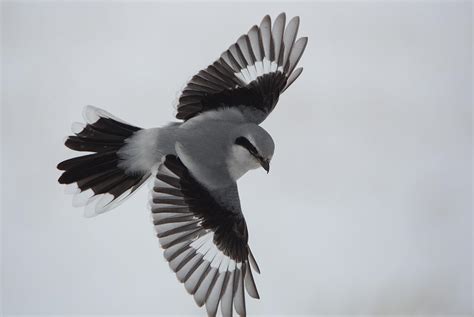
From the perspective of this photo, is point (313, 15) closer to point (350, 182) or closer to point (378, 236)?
point (350, 182)

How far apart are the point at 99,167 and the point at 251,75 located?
52 cm

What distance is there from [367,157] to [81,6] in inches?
50.0

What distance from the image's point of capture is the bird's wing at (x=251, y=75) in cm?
217

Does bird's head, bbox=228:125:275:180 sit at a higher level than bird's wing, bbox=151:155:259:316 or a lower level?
higher

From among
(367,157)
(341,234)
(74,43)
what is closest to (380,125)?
(367,157)

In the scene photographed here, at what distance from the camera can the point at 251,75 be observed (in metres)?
2.23

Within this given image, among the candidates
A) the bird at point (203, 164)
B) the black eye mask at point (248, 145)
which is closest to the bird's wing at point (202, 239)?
the bird at point (203, 164)

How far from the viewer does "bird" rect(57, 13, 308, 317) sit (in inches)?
80.0

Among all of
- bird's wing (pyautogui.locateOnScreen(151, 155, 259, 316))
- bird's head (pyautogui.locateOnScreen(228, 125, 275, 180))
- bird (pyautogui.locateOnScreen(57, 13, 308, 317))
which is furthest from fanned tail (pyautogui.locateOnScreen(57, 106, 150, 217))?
bird's head (pyautogui.locateOnScreen(228, 125, 275, 180))

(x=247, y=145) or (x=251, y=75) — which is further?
(x=251, y=75)

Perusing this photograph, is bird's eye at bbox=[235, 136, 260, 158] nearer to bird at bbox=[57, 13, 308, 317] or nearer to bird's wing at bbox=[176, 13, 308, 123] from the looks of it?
bird at bbox=[57, 13, 308, 317]

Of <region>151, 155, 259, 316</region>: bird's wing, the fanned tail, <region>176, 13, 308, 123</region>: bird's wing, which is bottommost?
<region>151, 155, 259, 316</region>: bird's wing

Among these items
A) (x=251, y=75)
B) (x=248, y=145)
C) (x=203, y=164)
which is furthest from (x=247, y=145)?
(x=251, y=75)

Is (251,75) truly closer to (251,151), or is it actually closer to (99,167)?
(251,151)
